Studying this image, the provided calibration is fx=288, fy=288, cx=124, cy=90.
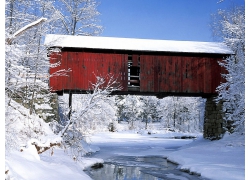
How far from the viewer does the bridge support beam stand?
19208 millimetres

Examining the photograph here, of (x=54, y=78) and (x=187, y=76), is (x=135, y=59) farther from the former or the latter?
(x=54, y=78)

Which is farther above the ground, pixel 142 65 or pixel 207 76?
pixel 142 65

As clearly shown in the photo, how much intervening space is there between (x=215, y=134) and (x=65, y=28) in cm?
1547

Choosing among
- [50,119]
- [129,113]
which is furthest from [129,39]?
[129,113]

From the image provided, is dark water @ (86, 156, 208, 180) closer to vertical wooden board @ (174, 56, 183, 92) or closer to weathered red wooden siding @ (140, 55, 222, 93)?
weathered red wooden siding @ (140, 55, 222, 93)

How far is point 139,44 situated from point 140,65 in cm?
152

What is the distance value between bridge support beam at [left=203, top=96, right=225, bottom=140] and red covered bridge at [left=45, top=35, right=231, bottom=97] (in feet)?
3.58

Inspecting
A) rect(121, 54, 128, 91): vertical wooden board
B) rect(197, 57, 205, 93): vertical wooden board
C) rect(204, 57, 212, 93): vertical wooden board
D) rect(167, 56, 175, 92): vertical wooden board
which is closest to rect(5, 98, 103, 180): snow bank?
rect(121, 54, 128, 91): vertical wooden board

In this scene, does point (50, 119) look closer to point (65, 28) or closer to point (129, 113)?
point (65, 28)

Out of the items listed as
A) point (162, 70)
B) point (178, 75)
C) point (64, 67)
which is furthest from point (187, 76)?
point (64, 67)

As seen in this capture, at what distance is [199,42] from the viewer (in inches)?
826

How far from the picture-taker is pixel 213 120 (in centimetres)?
2020

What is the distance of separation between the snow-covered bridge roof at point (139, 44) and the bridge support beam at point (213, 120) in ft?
11.6

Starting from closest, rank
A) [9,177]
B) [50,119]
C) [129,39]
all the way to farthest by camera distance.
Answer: [9,177] → [50,119] → [129,39]
